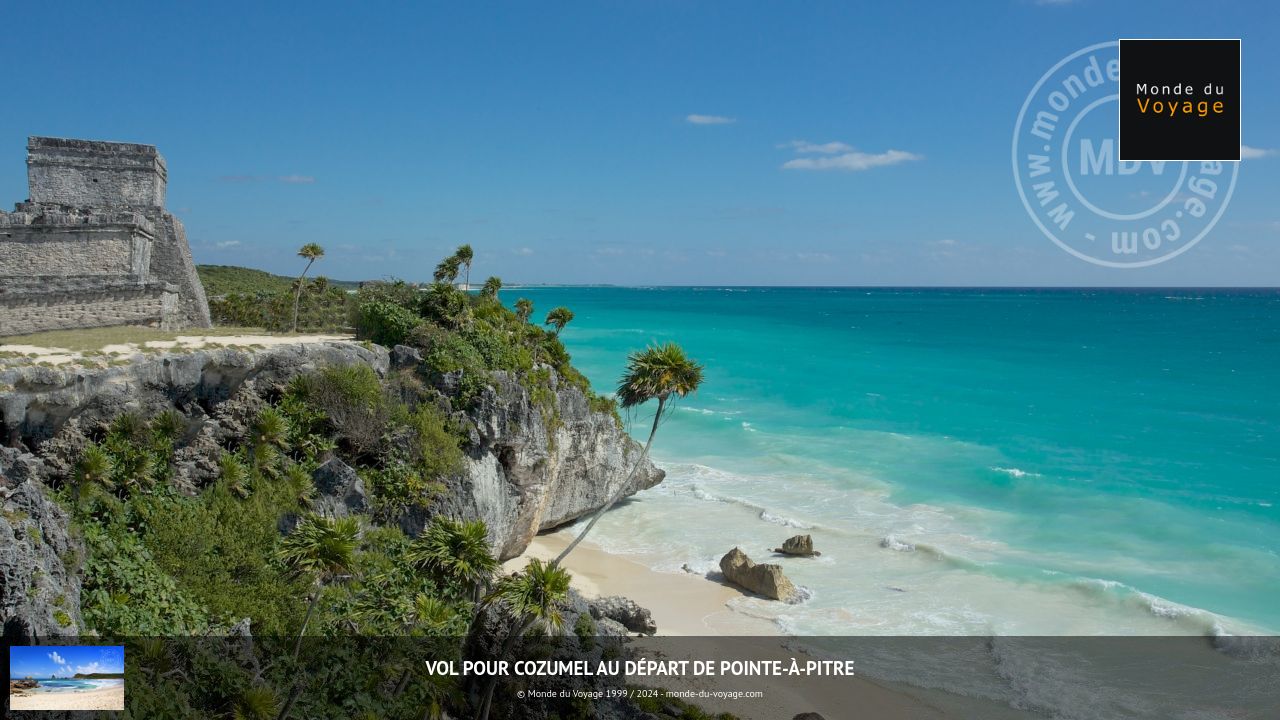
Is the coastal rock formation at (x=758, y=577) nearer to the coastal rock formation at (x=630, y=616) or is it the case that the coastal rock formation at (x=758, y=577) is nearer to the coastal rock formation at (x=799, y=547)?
the coastal rock formation at (x=799, y=547)

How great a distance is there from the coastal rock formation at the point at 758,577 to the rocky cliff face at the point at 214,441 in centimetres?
596

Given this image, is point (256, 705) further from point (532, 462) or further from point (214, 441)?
point (532, 462)

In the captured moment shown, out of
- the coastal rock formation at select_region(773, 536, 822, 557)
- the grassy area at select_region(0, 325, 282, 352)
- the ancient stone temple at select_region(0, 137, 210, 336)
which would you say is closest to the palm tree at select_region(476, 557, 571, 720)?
the grassy area at select_region(0, 325, 282, 352)

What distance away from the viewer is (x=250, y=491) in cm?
1633

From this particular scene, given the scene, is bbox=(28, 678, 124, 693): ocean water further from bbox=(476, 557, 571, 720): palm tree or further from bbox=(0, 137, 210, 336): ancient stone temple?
bbox=(0, 137, 210, 336): ancient stone temple

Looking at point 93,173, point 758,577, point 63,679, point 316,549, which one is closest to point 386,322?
point 93,173

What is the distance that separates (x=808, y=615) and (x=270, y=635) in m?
12.9

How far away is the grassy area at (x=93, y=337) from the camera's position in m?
17.0

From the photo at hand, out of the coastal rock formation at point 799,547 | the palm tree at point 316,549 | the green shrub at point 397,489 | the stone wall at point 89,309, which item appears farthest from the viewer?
the coastal rock formation at point 799,547

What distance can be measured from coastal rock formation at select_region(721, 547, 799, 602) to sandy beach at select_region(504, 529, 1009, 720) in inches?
20.0

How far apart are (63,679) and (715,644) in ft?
42.5

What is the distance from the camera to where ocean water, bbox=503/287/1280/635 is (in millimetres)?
20750

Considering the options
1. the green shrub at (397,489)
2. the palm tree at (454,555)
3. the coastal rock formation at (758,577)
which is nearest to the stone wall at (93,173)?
the green shrub at (397,489)

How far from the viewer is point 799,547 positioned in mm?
23438
